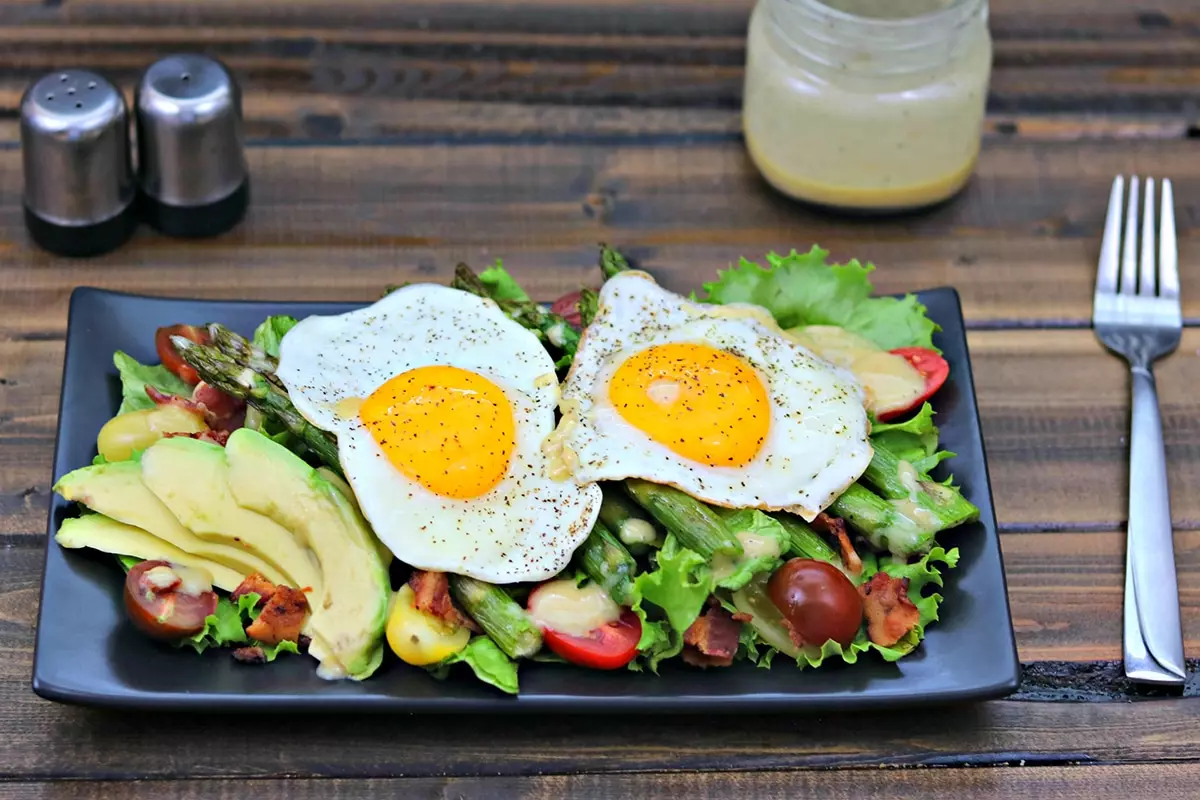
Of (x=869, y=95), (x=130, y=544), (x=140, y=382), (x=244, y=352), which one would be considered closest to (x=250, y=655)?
(x=130, y=544)

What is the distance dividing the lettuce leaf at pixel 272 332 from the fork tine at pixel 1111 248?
3.39 m

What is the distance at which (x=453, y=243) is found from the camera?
261 inches

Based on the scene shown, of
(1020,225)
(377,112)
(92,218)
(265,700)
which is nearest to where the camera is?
(265,700)

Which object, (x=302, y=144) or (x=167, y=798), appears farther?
(x=302, y=144)

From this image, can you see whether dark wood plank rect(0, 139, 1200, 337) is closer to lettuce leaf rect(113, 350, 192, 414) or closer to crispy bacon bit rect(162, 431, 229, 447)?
lettuce leaf rect(113, 350, 192, 414)

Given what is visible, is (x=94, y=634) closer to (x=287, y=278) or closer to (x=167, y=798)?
(x=167, y=798)

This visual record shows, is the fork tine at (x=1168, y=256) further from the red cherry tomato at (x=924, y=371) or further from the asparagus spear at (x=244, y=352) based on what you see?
the asparagus spear at (x=244, y=352)

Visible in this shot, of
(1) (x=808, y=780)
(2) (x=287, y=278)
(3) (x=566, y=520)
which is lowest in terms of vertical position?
(2) (x=287, y=278)

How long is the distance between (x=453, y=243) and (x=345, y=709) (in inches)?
113

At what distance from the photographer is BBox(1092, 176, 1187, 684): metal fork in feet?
15.9

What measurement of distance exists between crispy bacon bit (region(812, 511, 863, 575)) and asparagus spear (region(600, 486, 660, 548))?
0.54 m

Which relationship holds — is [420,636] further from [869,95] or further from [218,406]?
[869,95]

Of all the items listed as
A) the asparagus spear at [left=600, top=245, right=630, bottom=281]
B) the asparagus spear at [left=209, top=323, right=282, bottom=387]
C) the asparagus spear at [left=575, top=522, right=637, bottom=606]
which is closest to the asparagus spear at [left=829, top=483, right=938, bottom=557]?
the asparagus spear at [left=575, top=522, right=637, bottom=606]

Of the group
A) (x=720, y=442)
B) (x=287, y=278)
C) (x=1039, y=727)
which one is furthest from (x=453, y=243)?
(x=1039, y=727)
